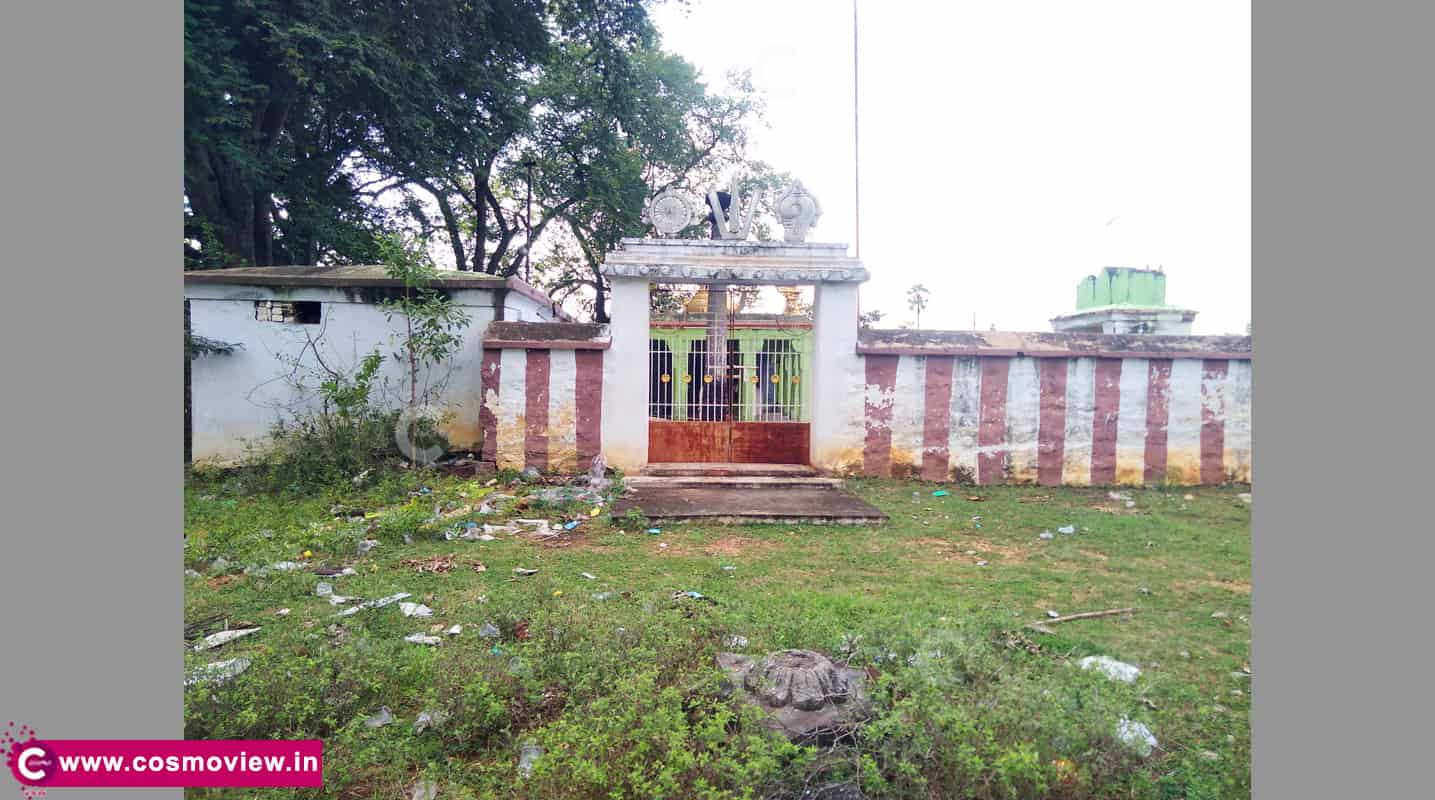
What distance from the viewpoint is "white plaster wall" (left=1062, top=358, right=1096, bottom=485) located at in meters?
8.00

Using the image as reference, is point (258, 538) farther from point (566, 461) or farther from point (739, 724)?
point (739, 724)

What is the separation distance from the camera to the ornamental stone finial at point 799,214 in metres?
8.08

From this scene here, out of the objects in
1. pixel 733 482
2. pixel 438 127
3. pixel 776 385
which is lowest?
Result: pixel 733 482

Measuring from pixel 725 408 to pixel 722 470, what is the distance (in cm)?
116

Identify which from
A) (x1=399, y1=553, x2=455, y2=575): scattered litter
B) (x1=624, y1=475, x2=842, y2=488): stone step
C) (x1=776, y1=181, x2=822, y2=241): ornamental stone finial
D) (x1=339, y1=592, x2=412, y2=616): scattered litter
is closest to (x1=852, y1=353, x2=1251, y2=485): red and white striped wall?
(x1=624, y1=475, x2=842, y2=488): stone step

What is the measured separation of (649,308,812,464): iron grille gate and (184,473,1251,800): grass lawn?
277 cm

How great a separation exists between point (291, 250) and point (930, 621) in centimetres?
1331

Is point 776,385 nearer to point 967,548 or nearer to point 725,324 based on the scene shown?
point 725,324

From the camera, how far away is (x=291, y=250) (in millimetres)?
12672

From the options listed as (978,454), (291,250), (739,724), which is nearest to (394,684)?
(739,724)

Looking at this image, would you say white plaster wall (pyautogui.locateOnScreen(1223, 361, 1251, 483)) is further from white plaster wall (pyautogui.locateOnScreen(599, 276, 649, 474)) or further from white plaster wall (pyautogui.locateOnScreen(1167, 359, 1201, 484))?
white plaster wall (pyautogui.locateOnScreen(599, 276, 649, 474))

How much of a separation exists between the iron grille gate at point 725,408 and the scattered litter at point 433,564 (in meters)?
3.82

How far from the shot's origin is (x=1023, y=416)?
803 cm
